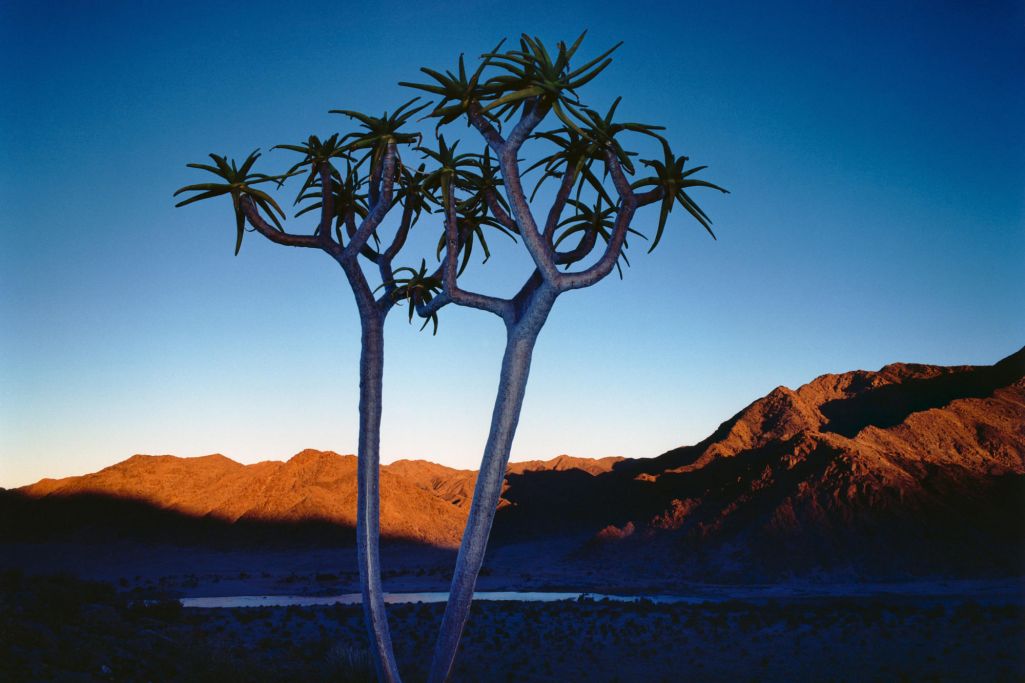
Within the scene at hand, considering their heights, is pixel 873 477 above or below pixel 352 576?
above

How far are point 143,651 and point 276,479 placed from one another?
68.7 metres

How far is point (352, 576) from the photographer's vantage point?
52.2m

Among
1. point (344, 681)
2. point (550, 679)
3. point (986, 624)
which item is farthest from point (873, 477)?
point (344, 681)

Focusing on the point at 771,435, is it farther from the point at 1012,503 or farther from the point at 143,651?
the point at 143,651

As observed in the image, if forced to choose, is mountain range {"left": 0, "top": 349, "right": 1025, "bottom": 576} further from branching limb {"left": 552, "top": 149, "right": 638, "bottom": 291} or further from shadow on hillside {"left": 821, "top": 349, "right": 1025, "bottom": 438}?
branching limb {"left": 552, "top": 149, "right": 638, "bottom": 291}

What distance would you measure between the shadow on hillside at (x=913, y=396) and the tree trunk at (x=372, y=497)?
6231 cm

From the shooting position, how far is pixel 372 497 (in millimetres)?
11484

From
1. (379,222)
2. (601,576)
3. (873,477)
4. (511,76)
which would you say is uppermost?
(511,76)

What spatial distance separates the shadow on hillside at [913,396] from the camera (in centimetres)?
6606

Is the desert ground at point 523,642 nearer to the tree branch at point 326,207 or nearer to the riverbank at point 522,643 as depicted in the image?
the riverbank at point 522,643

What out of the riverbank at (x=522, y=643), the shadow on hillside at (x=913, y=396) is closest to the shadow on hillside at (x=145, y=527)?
the shadow on hillside at (x=913, y=396)

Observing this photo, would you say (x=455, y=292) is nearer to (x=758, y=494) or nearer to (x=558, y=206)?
(x=558, y=206)

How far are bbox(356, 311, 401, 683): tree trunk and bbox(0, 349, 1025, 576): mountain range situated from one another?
39.0m

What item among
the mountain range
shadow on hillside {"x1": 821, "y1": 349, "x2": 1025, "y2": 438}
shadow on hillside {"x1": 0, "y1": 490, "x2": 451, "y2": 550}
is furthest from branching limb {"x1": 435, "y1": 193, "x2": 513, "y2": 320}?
shadow on hillside {"x1": 821, "y1": 349, "x2": 1025, "y2": 438}
